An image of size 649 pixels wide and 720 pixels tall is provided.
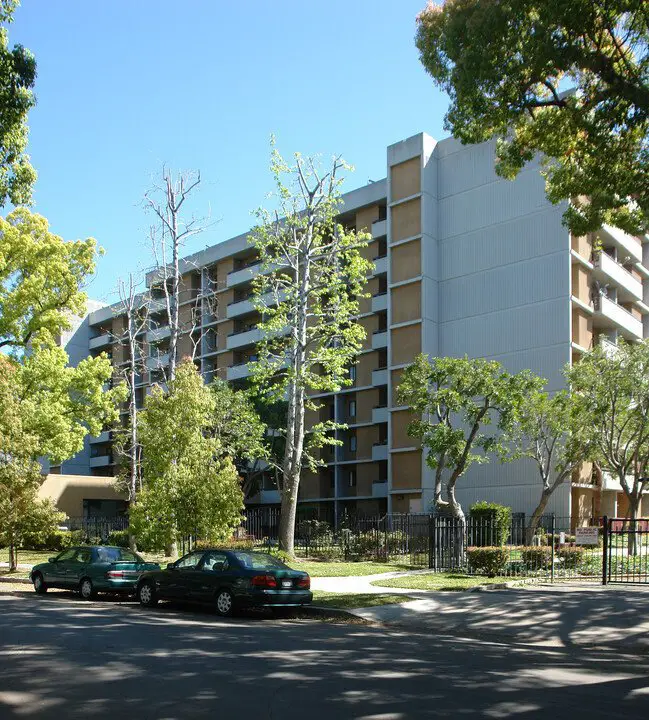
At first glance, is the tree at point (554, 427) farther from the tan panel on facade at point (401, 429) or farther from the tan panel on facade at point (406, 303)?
the tan panel on facade at point (406, 303)

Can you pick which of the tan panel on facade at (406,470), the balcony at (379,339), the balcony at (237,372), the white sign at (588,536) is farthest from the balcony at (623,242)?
the white sign at (588,536)

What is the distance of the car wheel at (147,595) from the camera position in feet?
62.1

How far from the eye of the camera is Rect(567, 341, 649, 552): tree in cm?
3356

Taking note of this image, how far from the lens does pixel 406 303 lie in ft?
169

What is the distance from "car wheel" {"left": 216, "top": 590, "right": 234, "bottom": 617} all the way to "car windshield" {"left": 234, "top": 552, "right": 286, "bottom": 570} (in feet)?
2.23

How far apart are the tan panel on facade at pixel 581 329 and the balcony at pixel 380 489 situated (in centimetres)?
1518

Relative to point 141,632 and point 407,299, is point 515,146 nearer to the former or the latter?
point 141,632

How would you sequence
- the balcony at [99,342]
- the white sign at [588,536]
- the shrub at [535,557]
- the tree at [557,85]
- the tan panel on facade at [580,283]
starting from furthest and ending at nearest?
the balcony at [99,342]
the tan panel on facade at [580,283]
the shrub at [535,557]
the white sign at [588,536]
the tree at [557,85]

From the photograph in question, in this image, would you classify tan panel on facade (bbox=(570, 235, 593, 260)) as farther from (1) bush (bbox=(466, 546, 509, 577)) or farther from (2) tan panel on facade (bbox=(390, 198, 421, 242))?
(1) bush (bbox=(466, 546, 509, 577))

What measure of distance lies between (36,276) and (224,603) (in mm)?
23674

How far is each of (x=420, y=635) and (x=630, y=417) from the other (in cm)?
2278

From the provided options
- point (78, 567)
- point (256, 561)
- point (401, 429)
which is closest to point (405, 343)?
point (401, 429)

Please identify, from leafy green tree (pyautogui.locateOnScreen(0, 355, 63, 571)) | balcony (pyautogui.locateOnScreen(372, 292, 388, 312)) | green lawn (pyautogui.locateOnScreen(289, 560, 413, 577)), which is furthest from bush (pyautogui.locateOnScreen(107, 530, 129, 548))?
balcony (pyautogui.locateOnScreen(372, 292, 388, 312))

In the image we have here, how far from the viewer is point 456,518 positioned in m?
25.6
